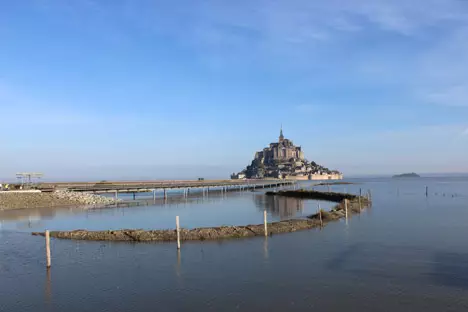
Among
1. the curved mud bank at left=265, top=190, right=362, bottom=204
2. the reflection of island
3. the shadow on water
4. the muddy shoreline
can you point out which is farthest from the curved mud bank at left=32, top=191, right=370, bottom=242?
the curved mud bank at left=265, top=190, right=362, bottom=204

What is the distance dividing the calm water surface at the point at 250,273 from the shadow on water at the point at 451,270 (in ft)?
0.16

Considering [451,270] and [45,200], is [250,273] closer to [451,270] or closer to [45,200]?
[451,270]

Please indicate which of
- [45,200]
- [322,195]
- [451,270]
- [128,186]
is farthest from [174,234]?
[128,186]

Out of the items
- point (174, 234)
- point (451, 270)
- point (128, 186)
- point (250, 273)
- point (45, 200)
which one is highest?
point (128, 186)

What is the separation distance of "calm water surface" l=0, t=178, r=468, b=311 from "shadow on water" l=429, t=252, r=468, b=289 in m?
0.05

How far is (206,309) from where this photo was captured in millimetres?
15133

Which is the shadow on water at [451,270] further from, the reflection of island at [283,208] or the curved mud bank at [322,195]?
the curved mud bank at [322,195]

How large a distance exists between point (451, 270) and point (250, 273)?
1099 centimetres

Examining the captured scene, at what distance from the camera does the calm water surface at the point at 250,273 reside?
15.8m

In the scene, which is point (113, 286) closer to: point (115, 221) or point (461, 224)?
point (115, 221)

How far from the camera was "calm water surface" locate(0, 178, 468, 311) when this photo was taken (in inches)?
621

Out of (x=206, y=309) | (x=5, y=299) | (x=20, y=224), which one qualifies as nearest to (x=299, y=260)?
(x=206, y=309)

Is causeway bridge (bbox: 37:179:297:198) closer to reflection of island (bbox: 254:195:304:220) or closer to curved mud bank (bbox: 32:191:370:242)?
reflection of island (bbox: 254:195:304:220)

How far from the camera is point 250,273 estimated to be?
65.3ft
